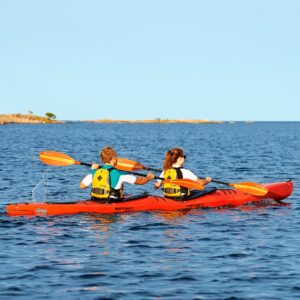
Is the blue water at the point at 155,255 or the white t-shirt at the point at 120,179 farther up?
the white t-shirt at the point at 120,179

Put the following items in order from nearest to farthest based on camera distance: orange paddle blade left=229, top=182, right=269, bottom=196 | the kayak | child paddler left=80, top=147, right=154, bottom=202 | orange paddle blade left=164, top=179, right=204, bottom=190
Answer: child paddler left=80, top=147, right=154, bottom=202, the kayak, orange paddle blade left=164, top=179, right=204, bottom=190, orange paddle blade left=229, top=182, right=269, bottom=196

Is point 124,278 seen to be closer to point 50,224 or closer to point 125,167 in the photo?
point 50,224

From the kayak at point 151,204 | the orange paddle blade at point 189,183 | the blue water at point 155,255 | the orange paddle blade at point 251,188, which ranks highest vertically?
the orange paddle blade at point 189,183

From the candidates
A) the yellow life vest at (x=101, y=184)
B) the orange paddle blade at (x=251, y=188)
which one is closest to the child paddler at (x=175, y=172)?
the yellow life vest at (x=101, y=184)

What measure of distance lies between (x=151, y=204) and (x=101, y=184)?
1.61 meters

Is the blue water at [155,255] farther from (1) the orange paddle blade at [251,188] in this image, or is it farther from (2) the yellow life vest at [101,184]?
(2) the yellow life vest at [101,184]

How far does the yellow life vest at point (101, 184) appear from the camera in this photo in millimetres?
16500

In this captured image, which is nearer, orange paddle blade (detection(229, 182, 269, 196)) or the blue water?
the blue water

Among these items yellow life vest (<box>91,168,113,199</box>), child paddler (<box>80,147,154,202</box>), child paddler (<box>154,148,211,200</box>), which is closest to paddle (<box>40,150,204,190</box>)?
child paddler (<box>154,148,211,200</box>)

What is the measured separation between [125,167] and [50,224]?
4.72 meters

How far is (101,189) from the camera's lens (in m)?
16.9

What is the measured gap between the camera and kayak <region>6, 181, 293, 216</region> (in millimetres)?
16641

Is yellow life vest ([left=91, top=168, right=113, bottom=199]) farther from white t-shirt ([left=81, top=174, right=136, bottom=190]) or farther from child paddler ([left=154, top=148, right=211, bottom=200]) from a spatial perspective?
child paddler ([left=154, top=148, right=211, bottom=200])

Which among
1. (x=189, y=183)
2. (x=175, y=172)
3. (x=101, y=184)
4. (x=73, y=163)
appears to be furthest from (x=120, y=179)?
(x=73, y=163)
